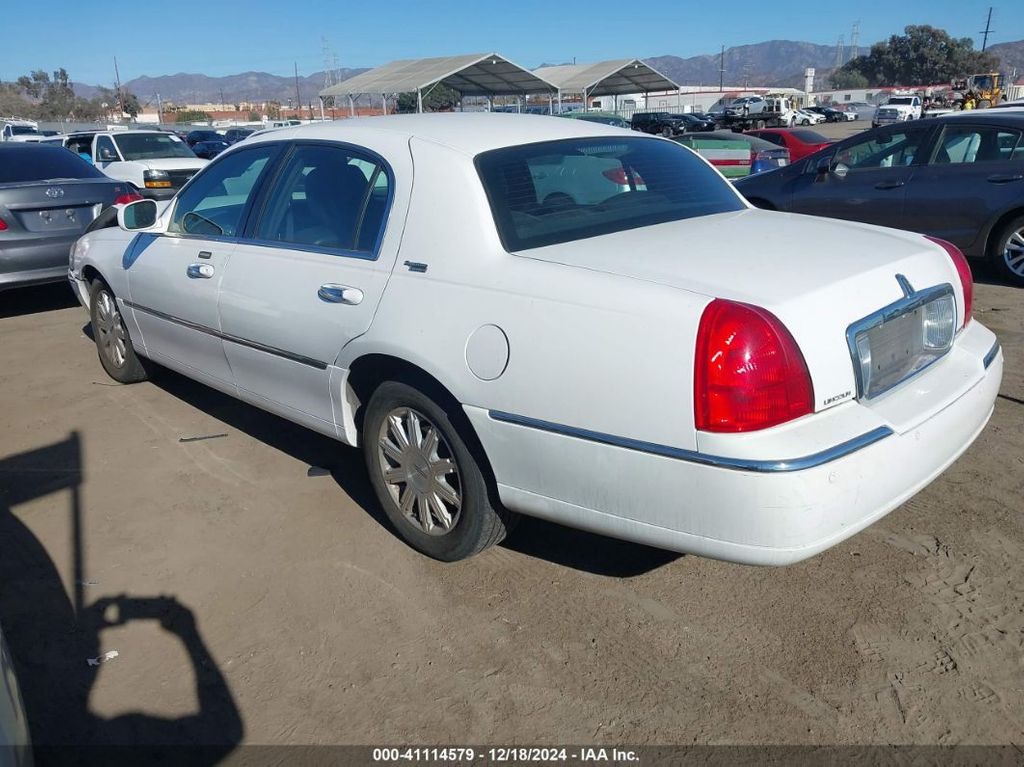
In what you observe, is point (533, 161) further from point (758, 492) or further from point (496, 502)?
point (758, 492)

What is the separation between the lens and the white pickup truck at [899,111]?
47.0 m

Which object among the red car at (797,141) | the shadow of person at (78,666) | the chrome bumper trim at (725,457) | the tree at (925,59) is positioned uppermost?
the tree at (925,59)

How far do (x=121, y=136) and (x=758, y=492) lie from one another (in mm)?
15575

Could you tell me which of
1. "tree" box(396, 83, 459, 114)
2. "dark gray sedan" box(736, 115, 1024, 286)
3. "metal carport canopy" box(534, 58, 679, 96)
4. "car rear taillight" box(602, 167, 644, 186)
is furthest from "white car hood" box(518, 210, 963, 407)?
"metal carport canopy" box(534, 58, 679, 96)

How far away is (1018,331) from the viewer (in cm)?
607

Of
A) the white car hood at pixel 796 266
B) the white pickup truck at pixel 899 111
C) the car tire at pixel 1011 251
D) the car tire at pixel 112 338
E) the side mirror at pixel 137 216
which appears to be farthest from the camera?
the white pickup truck at pixel 899 111

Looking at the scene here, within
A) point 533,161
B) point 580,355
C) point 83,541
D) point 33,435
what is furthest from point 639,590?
point 33,435

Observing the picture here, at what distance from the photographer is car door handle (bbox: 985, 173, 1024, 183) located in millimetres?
7238

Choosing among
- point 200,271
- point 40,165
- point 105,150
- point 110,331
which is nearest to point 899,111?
point 105,150

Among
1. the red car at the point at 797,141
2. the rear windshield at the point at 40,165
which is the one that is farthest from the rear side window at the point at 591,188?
the red car at the point at 797,141

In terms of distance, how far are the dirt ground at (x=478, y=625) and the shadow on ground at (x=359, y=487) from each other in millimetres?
16

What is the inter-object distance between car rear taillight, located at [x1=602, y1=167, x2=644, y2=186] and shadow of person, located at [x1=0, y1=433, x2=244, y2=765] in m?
2.45

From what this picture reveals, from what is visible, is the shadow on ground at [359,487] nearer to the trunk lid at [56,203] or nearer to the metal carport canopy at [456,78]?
the trunk lid at [56,203]

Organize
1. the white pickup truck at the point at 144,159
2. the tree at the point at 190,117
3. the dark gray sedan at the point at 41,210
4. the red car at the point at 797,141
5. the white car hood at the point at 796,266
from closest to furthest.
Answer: the white car hood at the point at 796,266 → the dark gray sedan at the point at 41,210 → the white pickup truck at the point at 144,159 → the red car at the point at 797,141 → the tree at the point at 190,117
